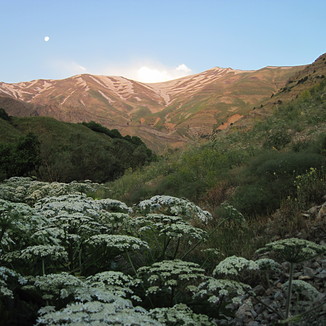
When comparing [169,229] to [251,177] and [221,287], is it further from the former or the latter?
[251,177]

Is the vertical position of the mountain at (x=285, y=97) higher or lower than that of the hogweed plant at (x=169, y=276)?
higher

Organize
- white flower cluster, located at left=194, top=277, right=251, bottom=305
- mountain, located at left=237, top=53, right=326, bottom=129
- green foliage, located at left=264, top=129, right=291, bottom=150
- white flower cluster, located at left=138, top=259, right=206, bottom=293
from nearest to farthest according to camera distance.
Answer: white flower cluster, located at left=194, top=277, right=251, bottom=305, white flower cluster, located at left=138, top=259, right=206, bottom=293, green foliage, located at left=264, top=129, right=291, bottom=150, mountain, located at left=237, top=53, right=326, bottom=129

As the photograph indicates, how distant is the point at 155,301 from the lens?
133 inches

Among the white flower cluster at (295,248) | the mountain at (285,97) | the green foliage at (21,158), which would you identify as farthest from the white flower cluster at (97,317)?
the mountain at (285,97)

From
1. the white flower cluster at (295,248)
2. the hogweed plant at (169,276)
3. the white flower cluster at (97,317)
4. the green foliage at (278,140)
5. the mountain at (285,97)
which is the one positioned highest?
the mountain at (285,97)

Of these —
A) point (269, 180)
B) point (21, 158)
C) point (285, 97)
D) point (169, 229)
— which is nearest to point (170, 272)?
point (169, 229)

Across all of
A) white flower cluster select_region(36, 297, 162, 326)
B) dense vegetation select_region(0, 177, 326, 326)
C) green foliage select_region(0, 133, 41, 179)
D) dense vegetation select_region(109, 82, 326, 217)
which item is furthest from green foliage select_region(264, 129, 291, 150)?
green foliage select_region(0, 133, 41, 179)

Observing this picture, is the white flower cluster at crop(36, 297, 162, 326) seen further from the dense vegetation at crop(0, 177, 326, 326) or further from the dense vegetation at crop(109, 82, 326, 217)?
the dense vegetation at crop(109, 82, 326, 217)

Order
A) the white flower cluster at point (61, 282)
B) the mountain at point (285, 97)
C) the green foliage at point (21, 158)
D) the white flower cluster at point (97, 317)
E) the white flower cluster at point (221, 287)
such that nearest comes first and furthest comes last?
the white flower cluster at point (97, 317) → the white flower cluster at point (61, 282) → the white flower cluster at point (221, 287) → the green foliage at point (21, 158) → the mountain at point (285, 97)

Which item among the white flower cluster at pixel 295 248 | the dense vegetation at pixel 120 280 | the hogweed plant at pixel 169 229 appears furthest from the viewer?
the hogweed plant at pixel 169 229

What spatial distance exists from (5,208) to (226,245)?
388 cm

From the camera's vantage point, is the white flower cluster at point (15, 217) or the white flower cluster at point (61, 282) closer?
the white flower cluster at point (61, 282)

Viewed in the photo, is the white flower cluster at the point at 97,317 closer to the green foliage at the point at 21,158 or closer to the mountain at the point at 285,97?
the green foliage at the point at 21,158

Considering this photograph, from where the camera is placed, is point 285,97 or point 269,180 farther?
point 285,97
